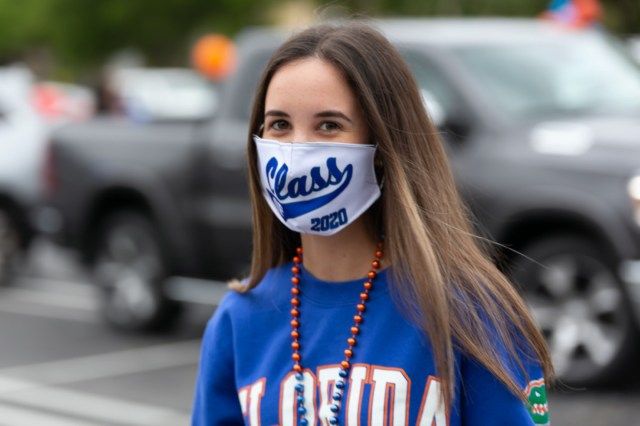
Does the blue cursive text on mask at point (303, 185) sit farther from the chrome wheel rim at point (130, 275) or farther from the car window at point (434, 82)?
the chrome wheel rim at point (130, 275)

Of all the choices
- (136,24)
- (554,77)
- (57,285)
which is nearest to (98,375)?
(554,77)

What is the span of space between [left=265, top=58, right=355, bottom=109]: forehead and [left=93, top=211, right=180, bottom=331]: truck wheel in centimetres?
677

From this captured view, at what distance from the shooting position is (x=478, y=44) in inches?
312

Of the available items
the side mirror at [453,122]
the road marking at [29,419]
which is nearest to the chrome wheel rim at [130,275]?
the road marking at [29,419]

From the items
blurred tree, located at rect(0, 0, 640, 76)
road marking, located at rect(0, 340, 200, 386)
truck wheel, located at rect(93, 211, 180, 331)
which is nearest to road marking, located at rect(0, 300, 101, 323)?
truck wheel, located at rect(93, 211, 180, 331)

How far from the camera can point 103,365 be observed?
839cm

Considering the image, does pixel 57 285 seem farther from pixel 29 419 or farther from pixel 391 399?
pixel 391 399

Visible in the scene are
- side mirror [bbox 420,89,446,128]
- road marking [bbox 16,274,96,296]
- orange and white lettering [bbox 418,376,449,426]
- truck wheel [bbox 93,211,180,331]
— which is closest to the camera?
orange and white lettering [bbox 418,376,449,426]

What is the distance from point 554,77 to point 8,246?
5910mm

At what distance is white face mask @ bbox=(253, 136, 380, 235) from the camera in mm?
2363

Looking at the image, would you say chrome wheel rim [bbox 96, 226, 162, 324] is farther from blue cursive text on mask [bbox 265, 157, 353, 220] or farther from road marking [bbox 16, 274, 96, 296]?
blue cursive text on mask [bbox 265, 157, 353, 220]

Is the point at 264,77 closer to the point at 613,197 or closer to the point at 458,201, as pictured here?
the point at 458,201

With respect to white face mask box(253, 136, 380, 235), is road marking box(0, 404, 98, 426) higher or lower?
lower

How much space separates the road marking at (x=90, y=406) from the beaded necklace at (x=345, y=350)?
449 centimetres
